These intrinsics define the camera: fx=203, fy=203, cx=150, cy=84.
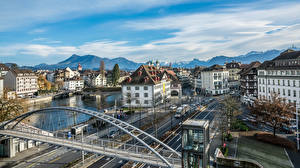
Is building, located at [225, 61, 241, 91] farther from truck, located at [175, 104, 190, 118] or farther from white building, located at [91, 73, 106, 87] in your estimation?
white building, located at [91, 73, 106, 87]

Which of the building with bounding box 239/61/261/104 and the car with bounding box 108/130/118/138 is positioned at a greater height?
the building with bounding box 239/61/261/104

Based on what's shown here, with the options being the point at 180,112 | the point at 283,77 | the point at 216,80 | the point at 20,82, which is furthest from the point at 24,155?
the point at 20,82

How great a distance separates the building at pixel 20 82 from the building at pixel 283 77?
96.5 m

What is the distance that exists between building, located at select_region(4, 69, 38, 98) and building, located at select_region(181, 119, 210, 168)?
3924 inches

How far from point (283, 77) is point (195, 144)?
3580cm

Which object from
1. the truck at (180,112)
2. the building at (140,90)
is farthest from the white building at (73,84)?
the truck at (180,112)

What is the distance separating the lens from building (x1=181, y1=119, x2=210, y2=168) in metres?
12.7

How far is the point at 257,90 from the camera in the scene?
5269cm

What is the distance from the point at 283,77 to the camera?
39719mm

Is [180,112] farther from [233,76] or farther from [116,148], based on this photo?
[233,76]

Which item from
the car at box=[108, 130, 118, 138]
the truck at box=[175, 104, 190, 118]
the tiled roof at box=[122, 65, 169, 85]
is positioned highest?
the tiled roof at box=[122, 65, 169, 85]

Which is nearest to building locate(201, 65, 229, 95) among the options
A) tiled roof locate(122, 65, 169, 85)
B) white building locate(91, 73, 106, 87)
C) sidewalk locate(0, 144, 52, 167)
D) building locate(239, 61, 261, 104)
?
building locate(239, 61, 261, 104)

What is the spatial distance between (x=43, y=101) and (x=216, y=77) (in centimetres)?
7498

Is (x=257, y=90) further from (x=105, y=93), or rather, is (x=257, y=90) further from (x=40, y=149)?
(x=105, y=93)
